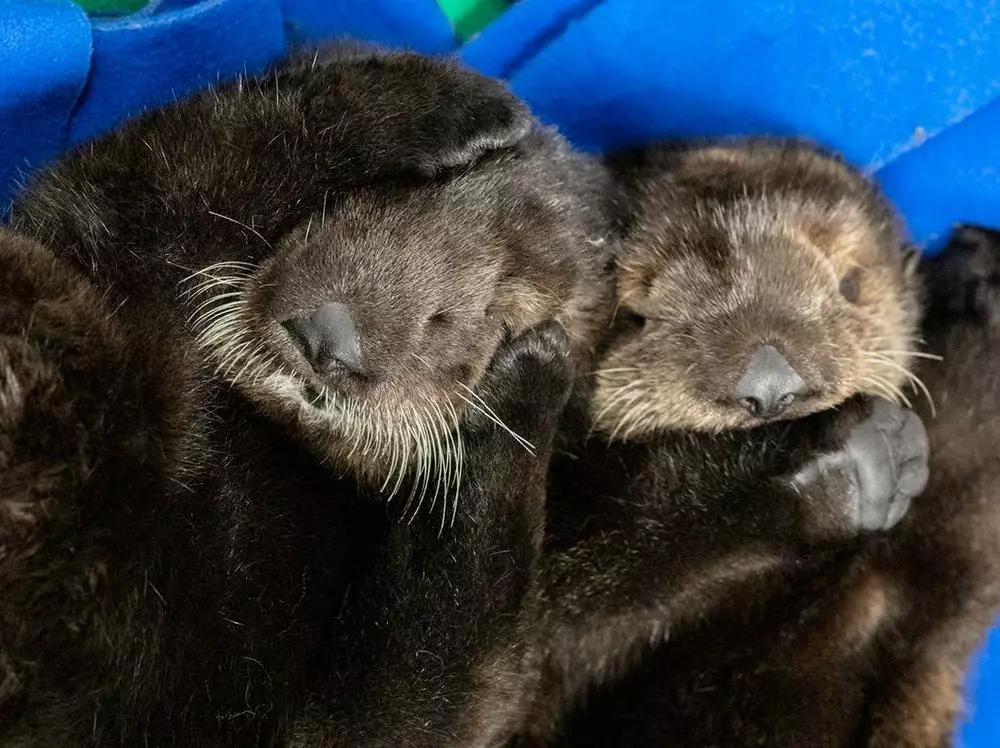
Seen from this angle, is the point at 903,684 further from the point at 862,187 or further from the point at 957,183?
the point at 957,183

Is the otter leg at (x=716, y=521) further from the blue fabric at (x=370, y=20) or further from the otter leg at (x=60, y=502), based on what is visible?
the blue fabric at (x=370, y=20)

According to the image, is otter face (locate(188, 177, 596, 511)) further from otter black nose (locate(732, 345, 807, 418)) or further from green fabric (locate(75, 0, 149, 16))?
green fabric (locate(75, 0, 149, 16))

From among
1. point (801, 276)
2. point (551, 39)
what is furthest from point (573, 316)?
point (551, 39)

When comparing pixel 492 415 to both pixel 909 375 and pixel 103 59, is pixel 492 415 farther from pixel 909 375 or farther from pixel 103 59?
pixel 103 59

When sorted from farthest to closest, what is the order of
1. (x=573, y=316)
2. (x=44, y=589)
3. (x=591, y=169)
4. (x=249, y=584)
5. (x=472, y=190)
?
(x=591, y=169), (x=573, y=316), (x=472, y=190), (x=249, y=584), (x=44, y=589)

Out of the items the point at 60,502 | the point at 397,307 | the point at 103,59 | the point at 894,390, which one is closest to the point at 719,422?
the point at 894,390

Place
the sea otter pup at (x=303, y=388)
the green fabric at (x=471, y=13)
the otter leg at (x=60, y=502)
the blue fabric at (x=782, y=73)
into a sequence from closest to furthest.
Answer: the otter leg at (x=60, y=502) → the sea otter pup at (x=303, y=388) → the blue fabric at (x=782, y=73) → the green fabric at (x=471, y=13)

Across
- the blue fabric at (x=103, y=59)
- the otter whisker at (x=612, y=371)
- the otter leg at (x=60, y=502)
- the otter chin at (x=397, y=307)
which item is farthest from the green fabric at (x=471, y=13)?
the otter leg at (x=60, y=502)
